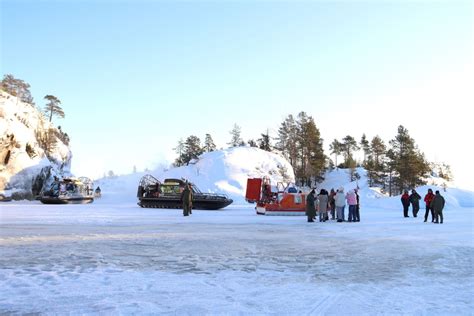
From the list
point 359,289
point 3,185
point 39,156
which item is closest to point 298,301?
point 359,289

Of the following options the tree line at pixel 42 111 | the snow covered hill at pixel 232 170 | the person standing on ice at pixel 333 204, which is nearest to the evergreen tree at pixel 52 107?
the tree line at pixel 42 111

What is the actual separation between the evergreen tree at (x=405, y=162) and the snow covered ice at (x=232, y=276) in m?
49.1

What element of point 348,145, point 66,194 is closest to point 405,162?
point 348,145

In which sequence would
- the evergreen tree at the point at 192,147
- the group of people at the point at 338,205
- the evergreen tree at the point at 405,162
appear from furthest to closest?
1. the evergreen tree at the point at 192,147
2. the evergreen tree at the point at 405,162
3. the group of people at the point at 338,205

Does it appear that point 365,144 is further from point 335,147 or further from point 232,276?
point 232,276

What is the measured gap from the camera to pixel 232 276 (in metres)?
5.91

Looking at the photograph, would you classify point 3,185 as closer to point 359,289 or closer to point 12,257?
point 12,257

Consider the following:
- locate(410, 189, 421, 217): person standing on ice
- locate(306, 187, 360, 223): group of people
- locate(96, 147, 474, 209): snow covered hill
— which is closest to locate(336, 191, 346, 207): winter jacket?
locate(306, 187, 360, 223): group of people

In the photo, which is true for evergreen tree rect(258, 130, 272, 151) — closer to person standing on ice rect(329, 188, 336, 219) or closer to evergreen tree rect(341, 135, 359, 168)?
evergreen tree rect(341, 135, 359, 168)

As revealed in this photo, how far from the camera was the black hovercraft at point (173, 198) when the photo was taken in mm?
26312

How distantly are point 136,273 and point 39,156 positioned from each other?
40550 millimetres

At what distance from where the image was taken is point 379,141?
7812 cm

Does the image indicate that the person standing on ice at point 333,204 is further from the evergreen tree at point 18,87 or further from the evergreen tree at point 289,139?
the evergreen tree at point 18,87

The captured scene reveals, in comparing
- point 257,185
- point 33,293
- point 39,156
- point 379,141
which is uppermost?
point 379,141
